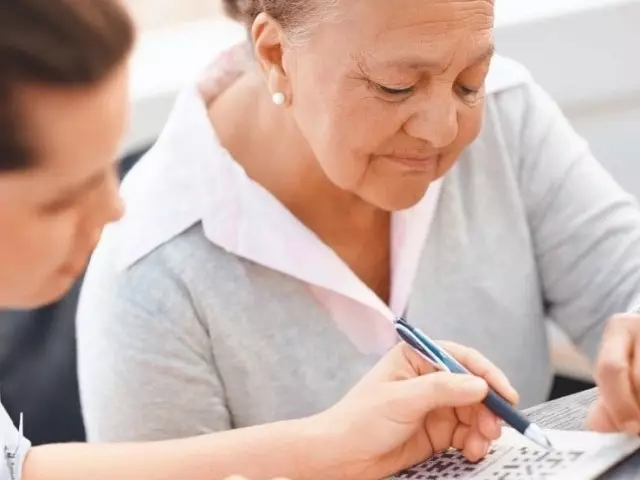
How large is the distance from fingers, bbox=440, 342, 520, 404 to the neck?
28 centimetres

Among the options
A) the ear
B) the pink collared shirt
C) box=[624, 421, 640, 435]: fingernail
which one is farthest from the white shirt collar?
box=[624, 421, 640, 435]: fingernail

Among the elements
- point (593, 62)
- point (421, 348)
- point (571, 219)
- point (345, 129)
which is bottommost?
point (421, 348)

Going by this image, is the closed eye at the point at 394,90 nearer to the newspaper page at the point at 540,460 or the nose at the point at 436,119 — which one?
the nose at the point at 436,119

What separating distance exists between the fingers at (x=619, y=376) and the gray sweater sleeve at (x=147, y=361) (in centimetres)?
38

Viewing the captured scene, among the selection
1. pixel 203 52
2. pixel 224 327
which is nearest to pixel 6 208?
pixel 224 327

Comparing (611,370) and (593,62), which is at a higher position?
(593,62)

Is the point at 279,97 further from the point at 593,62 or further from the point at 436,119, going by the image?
the point at 593,62

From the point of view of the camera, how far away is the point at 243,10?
1.00m

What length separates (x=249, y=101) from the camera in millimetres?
1070

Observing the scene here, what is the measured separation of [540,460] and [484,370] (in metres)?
0.10

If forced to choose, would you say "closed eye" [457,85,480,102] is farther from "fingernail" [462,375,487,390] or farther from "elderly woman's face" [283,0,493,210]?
"fingernail" [462,375,487,390]

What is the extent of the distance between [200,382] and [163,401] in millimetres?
40

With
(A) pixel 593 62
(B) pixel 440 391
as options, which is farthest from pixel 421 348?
(A) pixel 593 62

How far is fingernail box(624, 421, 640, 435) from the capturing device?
76 centimetres
